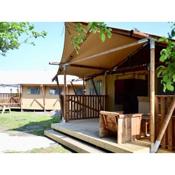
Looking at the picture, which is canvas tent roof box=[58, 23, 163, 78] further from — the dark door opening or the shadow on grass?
the shadow on grass

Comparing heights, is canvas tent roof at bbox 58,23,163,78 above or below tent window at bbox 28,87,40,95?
above

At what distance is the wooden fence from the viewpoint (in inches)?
234

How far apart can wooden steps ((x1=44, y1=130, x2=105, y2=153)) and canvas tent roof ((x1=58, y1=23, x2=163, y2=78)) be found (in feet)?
9.55

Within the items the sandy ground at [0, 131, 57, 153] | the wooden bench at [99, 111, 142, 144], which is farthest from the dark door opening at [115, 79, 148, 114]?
the sandy ground at [0, 131, 57, 153]

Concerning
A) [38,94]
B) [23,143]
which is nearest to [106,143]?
[23,143]

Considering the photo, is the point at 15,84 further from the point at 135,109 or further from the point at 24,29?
the point at 135,109

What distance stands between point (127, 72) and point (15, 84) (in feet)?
56.5

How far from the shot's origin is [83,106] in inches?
507

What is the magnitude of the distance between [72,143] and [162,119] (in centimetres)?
303

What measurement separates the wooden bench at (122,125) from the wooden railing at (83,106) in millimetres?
4407

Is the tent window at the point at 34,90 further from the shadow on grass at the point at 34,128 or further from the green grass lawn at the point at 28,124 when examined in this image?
the shadow on grass at the point at 34,128

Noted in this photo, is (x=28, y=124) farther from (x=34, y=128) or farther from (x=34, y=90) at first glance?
(x=34, y=90)
